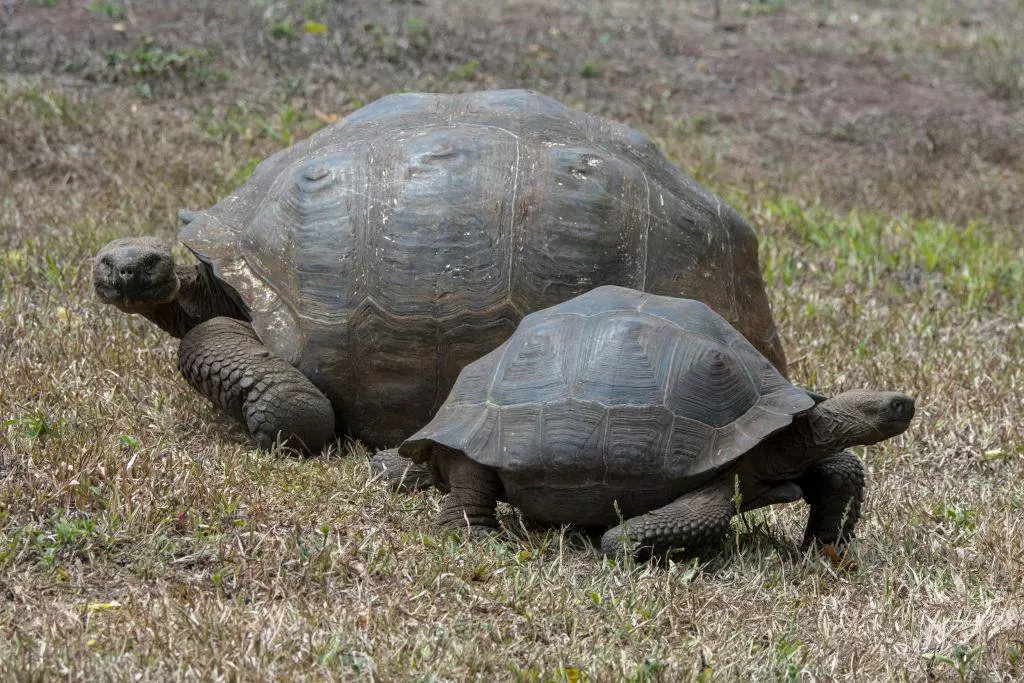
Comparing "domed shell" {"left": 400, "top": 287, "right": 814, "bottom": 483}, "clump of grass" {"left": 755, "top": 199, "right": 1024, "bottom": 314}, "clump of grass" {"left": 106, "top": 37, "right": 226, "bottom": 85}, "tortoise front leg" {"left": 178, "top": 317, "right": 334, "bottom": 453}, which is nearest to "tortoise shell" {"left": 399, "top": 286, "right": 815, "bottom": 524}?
"domed shell" {"left": 400, "top": 287, "right": 814, "bottom": 483}

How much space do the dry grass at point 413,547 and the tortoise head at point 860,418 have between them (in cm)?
38

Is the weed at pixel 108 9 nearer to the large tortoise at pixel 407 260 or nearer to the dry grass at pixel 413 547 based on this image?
the dry grass at pixel 413 547

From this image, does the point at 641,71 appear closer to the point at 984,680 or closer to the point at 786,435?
the point at 786,435

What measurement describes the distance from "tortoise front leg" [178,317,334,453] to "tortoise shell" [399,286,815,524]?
706mm

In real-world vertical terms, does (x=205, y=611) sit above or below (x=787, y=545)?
above

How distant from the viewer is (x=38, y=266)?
20.9 feet

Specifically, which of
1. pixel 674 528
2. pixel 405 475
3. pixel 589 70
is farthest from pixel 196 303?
pixel 589 70

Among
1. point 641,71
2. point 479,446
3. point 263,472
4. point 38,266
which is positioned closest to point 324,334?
point 263,472

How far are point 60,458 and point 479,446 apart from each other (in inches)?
50.6

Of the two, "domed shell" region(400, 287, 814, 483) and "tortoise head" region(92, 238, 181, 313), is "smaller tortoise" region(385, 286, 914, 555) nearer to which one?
"domed shell" region(400, 287, 814, 483)

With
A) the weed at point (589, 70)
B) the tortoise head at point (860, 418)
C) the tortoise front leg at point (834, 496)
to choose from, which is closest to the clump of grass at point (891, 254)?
the weed at point (589, 70)

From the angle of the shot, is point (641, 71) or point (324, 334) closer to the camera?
point (324, 334)

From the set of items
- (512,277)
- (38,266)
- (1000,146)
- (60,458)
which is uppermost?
(512,277)

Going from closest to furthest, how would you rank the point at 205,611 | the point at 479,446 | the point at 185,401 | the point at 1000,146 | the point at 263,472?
the point at 205,611, the point at 479,446, the point at 263,472, the point at 185,401, the point at 1000,146
